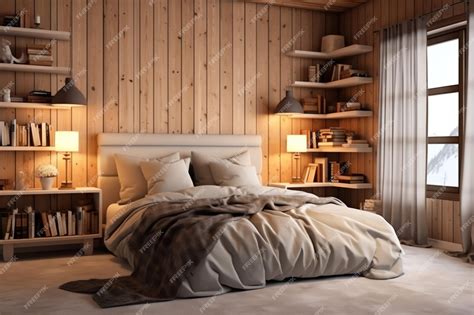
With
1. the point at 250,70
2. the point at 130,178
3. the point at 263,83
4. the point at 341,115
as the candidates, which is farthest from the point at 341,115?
the point at 130,178

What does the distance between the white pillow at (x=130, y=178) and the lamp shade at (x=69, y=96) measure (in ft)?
2.23

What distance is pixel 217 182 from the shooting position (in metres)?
5.75

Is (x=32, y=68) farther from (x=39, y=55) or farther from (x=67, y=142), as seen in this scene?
(x=67, y=142)

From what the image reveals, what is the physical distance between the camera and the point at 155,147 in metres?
5.97

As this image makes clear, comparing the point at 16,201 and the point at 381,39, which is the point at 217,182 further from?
the point at 381,39

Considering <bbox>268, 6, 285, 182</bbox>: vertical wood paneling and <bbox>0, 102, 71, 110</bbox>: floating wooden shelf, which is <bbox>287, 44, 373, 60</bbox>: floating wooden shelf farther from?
<bbox>0, 102, 71, 110</bbox>: floating wooden shelf

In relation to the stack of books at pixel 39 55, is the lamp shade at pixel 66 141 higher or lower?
lower

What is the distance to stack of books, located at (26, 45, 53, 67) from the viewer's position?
538 centimetres

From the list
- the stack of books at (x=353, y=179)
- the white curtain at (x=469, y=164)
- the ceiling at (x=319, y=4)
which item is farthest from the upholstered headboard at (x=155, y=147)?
the white curtain at (x=469, y=164)

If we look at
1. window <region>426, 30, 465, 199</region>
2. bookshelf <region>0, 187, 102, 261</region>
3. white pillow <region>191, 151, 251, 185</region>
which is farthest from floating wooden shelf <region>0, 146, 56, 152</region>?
window <region>426, 30, 465, 199</region>

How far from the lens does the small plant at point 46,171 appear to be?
5.27 m

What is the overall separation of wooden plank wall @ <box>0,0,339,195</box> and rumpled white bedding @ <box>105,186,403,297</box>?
5.13ft

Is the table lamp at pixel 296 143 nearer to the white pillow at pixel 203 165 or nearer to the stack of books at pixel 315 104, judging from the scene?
the stack of books at pixel 315 104

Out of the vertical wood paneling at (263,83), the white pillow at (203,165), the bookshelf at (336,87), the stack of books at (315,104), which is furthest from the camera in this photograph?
the stack of books at (315,104)
